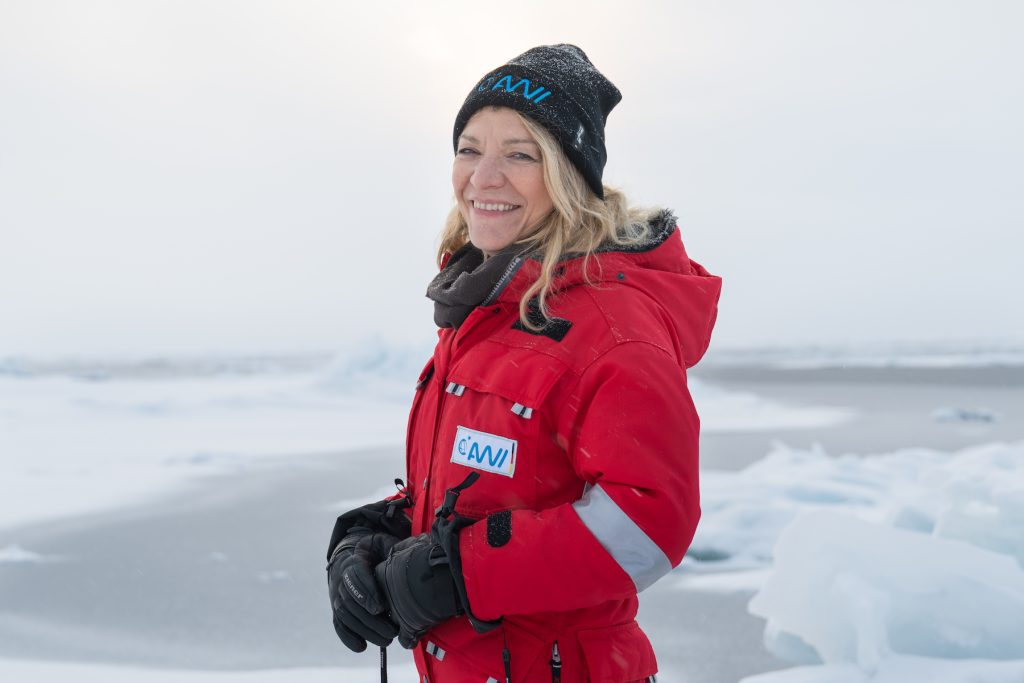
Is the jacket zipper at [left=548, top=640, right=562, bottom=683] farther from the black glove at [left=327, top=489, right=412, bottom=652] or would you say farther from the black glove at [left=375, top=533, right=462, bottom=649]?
Result: the black glove at [left=327, top=489, right=412, bottom=652]

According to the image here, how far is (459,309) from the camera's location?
140 cm

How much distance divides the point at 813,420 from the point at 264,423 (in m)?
8.40

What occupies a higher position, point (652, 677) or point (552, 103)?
Answer: point (552, 103)

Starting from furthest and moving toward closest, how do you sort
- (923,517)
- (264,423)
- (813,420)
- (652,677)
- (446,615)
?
(813,420) < (264,423) < (923,517) < (652,677) < (446,615)

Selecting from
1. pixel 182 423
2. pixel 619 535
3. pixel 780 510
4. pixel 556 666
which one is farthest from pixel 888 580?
pixel 182 423

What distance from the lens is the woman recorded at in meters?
1.14

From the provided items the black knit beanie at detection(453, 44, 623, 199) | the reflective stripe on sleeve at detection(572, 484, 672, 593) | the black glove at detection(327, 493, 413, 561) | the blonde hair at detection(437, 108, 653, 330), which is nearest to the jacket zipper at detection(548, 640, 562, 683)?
the reflective stripe on sleeve at detection(572, 484, 672, 593)

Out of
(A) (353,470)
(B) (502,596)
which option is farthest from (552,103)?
(A) (353,470)

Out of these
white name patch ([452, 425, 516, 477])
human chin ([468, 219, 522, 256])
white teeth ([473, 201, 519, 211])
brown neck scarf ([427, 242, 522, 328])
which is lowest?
white name patch ([452, 425, 516, 477])

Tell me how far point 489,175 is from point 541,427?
486 mm

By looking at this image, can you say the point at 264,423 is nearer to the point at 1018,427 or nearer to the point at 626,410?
the point at 626,410

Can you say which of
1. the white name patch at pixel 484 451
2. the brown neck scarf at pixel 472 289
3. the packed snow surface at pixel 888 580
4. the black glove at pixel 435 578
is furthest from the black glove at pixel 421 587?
the packed snow surface at pixel 888 580

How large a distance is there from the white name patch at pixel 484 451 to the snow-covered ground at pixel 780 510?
2006 mm

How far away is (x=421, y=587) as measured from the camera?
1219 mm
